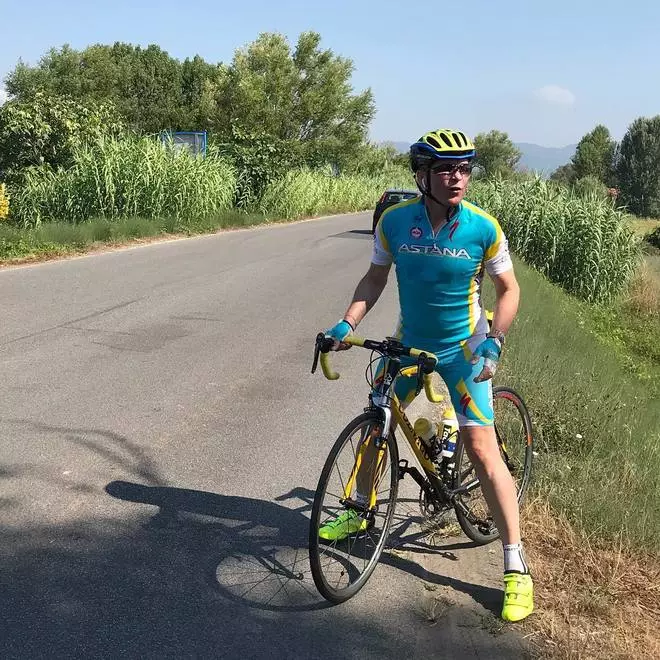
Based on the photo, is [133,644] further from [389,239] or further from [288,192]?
[288,192]

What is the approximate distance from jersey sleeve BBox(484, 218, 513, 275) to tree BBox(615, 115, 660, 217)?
96.9m

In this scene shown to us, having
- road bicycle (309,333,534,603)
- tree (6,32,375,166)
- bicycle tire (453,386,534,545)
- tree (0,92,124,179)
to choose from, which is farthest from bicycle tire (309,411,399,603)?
tree (6,32,375,166)

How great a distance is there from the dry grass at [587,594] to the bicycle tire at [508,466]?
190mm

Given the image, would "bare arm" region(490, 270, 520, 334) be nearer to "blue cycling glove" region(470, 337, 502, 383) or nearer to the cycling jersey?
the cycling jersey

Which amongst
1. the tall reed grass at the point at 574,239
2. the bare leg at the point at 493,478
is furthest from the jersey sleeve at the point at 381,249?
the tall reed grass at the point at 574,239

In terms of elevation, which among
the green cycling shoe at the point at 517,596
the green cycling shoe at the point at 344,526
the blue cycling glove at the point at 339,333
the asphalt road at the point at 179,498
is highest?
the blue cycling glove at the point at 339,333

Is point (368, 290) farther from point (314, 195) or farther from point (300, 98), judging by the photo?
point (300, 98)

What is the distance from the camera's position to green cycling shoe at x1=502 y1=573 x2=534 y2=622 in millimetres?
3033

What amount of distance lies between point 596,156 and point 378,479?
112 metres

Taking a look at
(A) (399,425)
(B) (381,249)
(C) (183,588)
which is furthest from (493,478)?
(C) (183,588)

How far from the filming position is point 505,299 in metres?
3.18

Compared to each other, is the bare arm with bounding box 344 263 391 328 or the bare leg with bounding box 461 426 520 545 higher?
the bare arm with bounding box 344 263 391 328

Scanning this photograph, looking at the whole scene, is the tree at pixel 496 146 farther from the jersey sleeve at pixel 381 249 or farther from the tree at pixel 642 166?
the jersey sleeve at pixel 381 249

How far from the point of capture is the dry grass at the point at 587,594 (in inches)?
113
